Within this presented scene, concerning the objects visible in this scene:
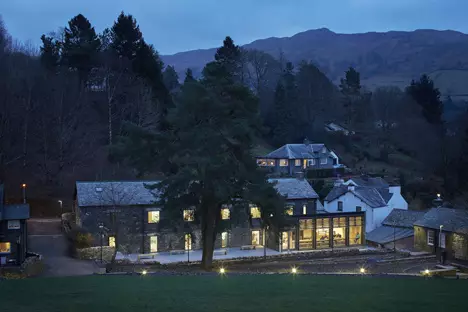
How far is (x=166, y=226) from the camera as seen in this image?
3375cm

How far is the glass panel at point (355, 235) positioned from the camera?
4512cm

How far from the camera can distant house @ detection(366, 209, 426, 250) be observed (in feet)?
145

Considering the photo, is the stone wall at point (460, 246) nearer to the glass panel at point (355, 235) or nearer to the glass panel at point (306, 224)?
the glass panel at point (355, 235)

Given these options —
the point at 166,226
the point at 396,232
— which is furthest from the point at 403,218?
the point at 166,226

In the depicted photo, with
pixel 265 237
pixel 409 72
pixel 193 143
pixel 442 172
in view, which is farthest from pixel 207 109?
pixel 409 72

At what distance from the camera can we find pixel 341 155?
80188mm

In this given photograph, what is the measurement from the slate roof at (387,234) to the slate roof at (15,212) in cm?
2778

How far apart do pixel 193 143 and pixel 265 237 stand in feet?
50.2

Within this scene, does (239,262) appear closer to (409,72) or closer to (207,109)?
(207,109)

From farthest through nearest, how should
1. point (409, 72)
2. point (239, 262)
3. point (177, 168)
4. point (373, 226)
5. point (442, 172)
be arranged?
point (409, 72)
point (442, 172)
point (373, 226)
point (239, 262)
point (177, 168)

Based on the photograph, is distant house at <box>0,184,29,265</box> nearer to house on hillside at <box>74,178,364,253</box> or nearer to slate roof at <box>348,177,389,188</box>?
house on hillside at <box>74,178,364,253</box>

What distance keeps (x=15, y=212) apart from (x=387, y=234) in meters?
29.5

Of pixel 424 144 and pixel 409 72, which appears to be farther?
pixel 409 72

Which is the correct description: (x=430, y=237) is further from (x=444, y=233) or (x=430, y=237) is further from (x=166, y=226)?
(x=166, y=226)
